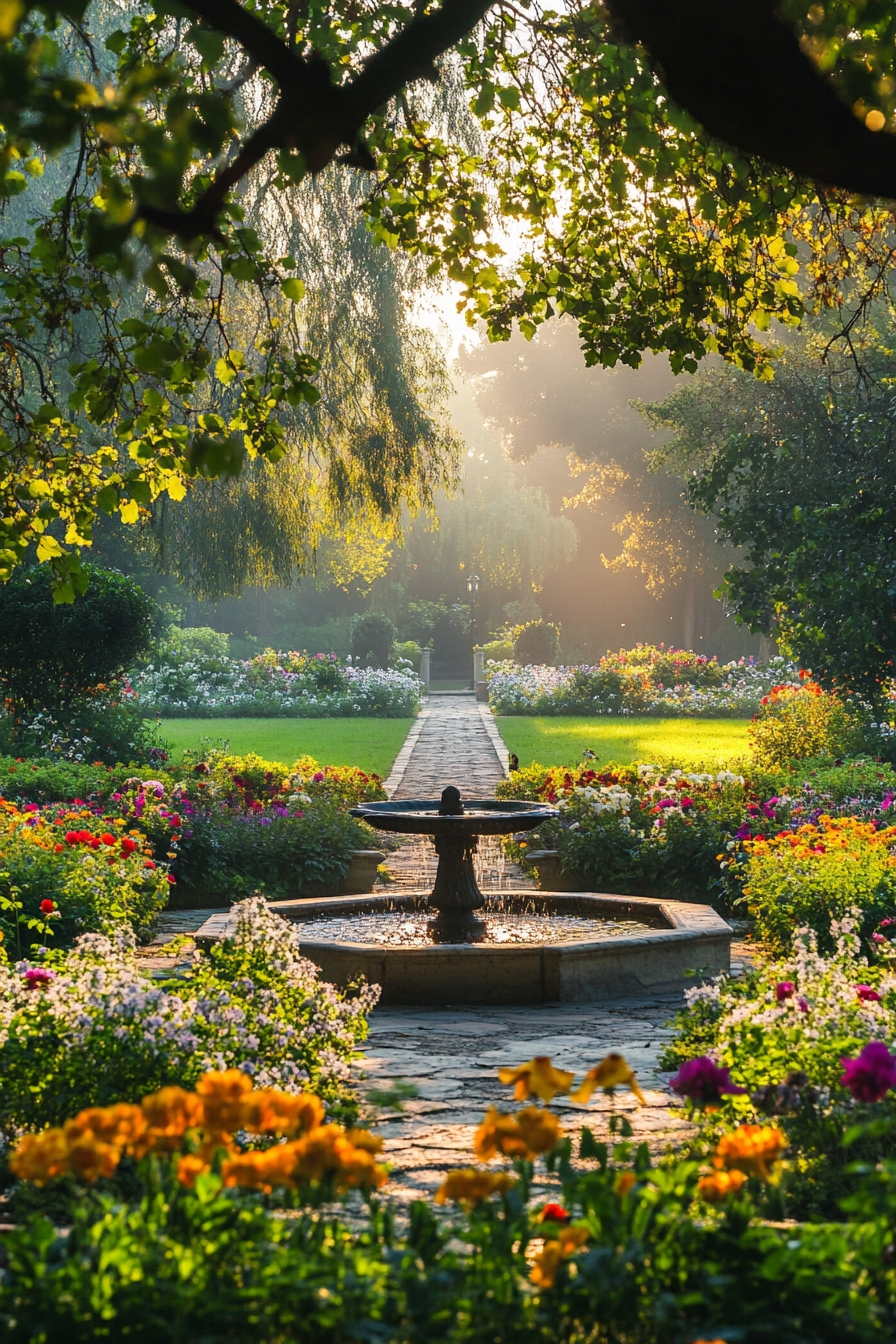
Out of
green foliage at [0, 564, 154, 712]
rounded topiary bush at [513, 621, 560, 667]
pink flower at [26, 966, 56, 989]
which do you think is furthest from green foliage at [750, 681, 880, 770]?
rounded topiary bush at [513, 621, 560, 667]

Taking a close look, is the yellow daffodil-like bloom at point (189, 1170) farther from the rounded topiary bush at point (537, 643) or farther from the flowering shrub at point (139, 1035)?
the rounded topiary bush at point (537, 643)

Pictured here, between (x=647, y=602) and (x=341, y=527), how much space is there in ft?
108

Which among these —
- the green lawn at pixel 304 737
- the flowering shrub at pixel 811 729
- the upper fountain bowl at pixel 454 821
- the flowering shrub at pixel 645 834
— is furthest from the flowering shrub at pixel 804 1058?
the green lawn at pixel 304 737

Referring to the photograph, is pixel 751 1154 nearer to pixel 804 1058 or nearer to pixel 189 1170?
pixel 189 1170

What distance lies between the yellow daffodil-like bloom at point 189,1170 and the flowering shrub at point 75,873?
3.57 m

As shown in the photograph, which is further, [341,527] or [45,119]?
[341,527]

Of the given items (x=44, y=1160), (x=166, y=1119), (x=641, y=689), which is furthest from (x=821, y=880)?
(x=641, y=689)

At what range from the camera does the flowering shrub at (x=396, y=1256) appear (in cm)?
202

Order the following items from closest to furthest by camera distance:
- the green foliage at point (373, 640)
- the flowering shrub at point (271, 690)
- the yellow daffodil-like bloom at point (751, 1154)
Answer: the yellow daffodil-like bloom at point (751, 1154) → the flowering shrub at point (271, 690) → the green foliage at point (373, 640)

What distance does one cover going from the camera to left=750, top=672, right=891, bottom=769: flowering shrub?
1411cm

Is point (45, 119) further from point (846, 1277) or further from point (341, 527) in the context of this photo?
point (341, 527)

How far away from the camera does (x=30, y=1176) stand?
7.06 ft

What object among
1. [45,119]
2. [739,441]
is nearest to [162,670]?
[739,441]

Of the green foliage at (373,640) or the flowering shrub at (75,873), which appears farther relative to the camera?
the green foliage at (373,640)
